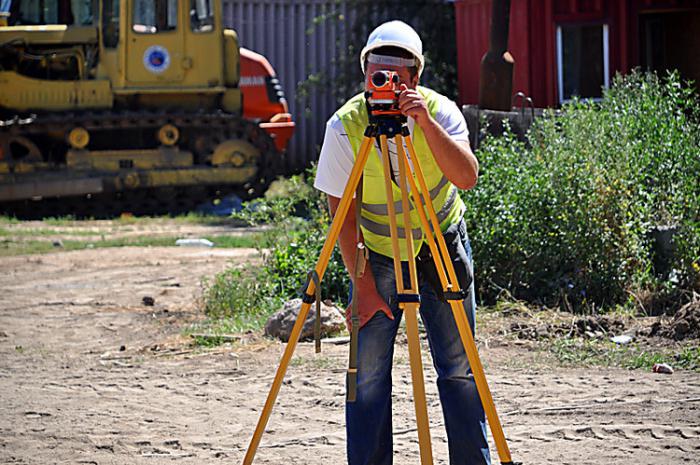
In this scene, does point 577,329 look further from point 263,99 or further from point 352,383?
point 263,99

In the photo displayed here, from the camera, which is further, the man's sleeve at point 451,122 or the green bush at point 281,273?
the green bush at point 281,273

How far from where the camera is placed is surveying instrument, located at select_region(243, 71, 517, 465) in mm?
3939

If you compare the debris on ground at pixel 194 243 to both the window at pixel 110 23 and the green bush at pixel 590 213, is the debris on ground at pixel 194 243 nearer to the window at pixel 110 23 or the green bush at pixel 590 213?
Result: the window at pixel 110 23

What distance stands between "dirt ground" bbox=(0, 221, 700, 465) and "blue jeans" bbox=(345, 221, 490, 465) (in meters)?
0.75

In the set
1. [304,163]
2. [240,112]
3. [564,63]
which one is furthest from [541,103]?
[304,163]

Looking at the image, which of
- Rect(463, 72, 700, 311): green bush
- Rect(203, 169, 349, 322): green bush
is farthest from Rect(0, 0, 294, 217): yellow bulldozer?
Rect(463, 72, 700, 311): green bush

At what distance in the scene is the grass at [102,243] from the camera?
1220 cm

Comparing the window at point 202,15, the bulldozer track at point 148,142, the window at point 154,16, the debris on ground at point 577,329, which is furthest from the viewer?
the window at point 202,15

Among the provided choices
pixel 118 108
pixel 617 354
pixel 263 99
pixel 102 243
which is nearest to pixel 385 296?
pixel 617 354

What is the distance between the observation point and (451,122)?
4.18m

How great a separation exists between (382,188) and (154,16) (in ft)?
39.8

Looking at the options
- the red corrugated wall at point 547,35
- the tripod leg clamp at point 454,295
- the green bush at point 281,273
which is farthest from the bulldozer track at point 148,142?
the tripod leg clamp at point 454,295

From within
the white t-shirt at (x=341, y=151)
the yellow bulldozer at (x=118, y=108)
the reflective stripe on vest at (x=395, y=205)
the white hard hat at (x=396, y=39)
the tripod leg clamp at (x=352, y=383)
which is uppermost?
the yellow bulldozer at (x=118, y=108)

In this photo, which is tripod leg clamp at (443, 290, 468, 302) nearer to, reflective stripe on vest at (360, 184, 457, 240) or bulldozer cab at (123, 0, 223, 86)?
reflective stripe on vest at (360, 184, 457, 240)
